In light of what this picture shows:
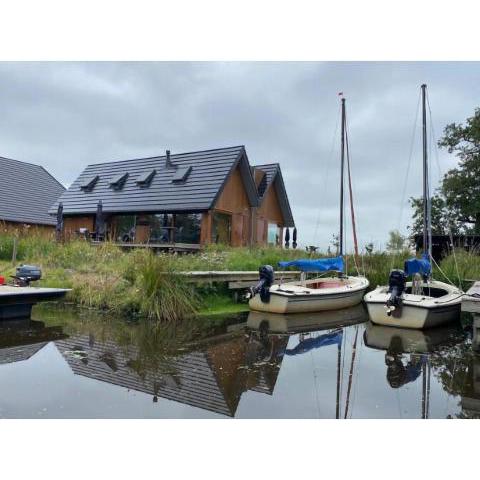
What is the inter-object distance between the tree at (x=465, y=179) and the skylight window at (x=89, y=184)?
54.1ft

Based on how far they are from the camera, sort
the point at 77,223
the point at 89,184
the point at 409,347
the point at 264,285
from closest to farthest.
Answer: the point at 409,347 → the point at 264,285 → the point at 77,223 → the point at 89,184

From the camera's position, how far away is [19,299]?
7234mm

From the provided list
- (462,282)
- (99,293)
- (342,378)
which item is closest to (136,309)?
(99,293)

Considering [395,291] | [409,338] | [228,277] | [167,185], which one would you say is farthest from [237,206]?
[409,338]

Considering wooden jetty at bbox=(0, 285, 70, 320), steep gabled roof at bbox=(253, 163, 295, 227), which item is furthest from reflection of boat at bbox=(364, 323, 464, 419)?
steep gabled roof at bbox=(253, 163, 295, 227)

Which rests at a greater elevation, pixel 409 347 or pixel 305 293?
pixel 305 293

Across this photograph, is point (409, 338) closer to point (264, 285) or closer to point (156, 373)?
point (264, 285)

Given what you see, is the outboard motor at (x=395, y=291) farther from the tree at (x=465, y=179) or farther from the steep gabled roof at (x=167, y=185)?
the tree at (x=465, y=179)

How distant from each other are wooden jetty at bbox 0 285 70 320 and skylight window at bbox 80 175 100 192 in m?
13.5

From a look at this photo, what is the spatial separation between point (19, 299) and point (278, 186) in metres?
15.7

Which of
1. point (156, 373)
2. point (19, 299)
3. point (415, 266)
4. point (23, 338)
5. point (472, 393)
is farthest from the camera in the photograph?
point (415, 266)

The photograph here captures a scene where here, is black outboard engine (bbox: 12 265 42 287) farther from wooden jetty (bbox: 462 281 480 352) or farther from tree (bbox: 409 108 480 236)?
tree (bbox: 409 108 480 236)

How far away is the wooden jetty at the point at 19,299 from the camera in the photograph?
7.11m

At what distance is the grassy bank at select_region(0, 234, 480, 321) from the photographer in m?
7.92
